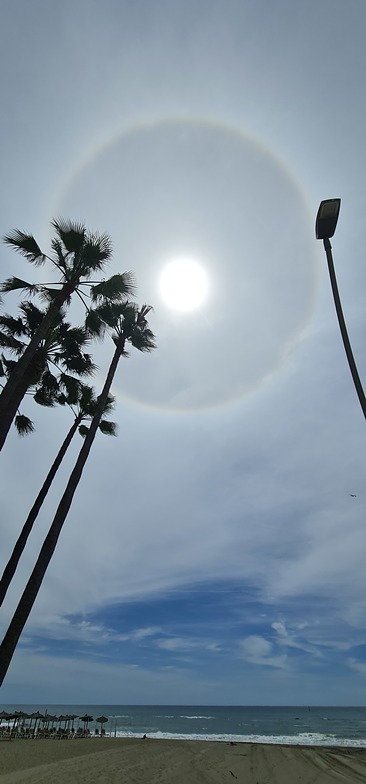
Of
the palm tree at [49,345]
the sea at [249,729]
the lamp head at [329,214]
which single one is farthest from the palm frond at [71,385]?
the sea at [249,729]

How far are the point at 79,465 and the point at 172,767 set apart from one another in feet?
61.4

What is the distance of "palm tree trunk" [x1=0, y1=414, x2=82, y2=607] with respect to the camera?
13.7m

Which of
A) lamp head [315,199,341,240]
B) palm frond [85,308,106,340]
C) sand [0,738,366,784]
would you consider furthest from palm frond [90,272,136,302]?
sand [0,738,366,784]

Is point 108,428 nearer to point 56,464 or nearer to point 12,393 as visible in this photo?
point 56,464

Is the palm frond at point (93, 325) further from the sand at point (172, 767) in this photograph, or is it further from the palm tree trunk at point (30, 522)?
the sand at point (172, 767)

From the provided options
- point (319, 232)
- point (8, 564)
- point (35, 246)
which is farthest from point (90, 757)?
point (319, 232)

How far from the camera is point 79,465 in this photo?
545 inches

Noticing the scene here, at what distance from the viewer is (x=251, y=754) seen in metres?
28.5

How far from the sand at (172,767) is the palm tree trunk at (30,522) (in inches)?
305

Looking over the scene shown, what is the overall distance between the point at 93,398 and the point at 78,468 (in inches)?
227

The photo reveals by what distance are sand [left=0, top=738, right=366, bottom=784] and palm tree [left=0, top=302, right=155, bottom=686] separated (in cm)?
881

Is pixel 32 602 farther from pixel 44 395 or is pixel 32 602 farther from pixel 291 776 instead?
pixel 291 776

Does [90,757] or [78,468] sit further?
[90,757]

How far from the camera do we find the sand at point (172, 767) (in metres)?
16.6
